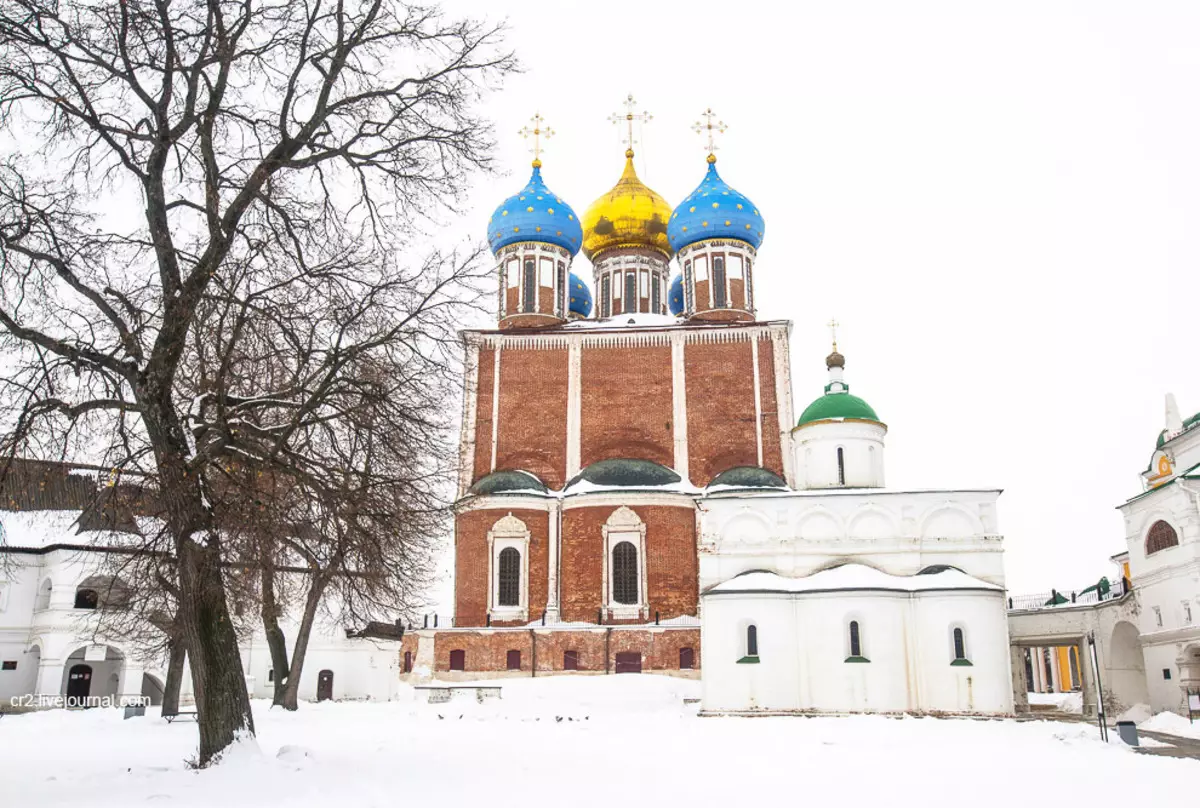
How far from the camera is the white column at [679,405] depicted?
35531 mm

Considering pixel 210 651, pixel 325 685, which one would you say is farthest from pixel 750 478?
pixel 210 651

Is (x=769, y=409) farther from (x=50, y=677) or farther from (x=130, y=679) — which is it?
(x=50, y=677)

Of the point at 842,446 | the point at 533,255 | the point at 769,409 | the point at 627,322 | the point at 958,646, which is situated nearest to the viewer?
the point at 958,646

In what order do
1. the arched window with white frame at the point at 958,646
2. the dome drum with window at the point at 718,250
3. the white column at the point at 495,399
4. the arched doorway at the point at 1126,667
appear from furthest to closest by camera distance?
the dome drum with window at the point at 718,250 → the white column at the point at 495,399 → the arched doorway at the point at 1126,667 → the arched window with white frame at the point at 958,646

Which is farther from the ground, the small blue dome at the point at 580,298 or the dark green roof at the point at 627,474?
the small blue dome at the point at 580,298

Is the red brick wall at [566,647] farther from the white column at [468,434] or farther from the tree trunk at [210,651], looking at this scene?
the tree trunk at [210,651]

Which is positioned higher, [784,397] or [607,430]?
[784,397]

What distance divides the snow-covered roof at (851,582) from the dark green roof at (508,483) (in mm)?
10645

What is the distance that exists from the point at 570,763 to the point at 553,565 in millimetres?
20392

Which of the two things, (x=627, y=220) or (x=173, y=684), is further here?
(x=627, y=220)

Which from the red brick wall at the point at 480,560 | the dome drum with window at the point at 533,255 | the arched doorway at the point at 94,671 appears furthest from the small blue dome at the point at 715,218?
the arched doorway at the point at 94,671

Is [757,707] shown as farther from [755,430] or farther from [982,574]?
[755,430]

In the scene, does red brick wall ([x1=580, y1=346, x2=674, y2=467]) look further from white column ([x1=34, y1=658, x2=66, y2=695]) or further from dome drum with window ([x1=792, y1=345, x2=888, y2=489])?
white column ([x1=34, y1=658, x2=66, y2=695])

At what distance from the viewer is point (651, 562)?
32656 mm
